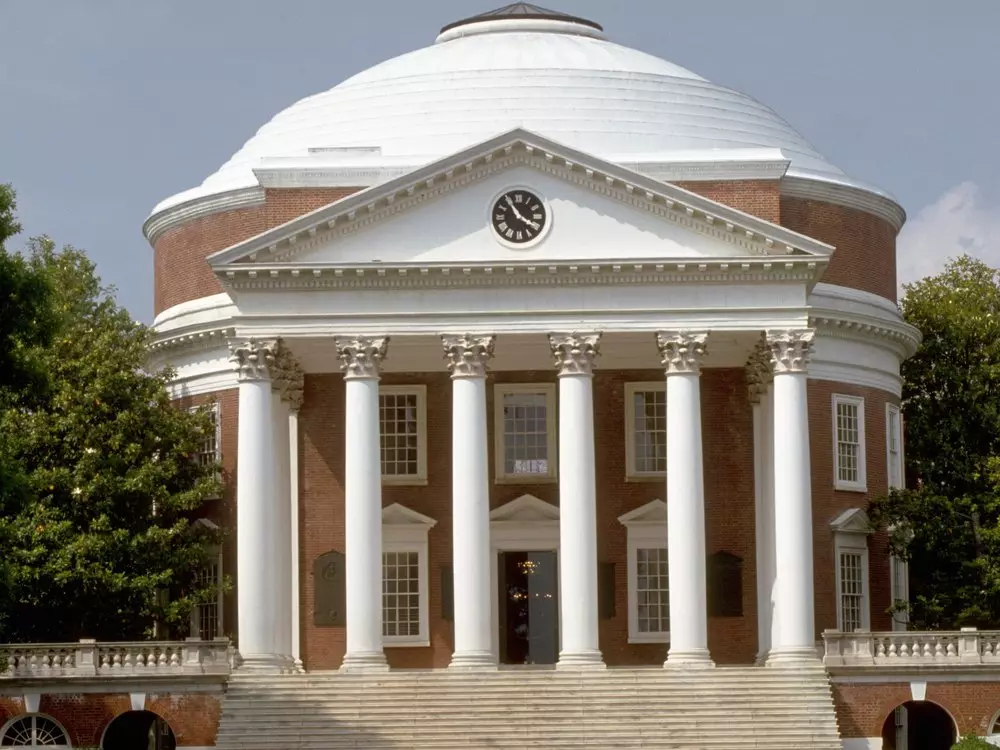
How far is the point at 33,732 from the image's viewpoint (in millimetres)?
60156

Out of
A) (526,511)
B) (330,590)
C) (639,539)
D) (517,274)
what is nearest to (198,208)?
(330,590)

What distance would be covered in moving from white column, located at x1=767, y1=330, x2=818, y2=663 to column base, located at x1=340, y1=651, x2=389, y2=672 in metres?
9.69

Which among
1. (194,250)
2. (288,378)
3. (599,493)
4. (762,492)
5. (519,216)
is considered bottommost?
(762,492)

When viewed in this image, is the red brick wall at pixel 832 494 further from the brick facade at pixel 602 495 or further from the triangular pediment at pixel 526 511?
the triangular pediment at pixel 526 511

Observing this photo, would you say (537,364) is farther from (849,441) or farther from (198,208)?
(198,208)

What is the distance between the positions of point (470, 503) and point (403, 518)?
6.49 m

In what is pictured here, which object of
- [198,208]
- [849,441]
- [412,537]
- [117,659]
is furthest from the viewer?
[198,208]

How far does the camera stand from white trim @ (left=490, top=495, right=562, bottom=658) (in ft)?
222

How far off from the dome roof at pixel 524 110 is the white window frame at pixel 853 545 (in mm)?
9998

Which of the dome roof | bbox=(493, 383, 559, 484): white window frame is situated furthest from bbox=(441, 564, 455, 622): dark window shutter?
the dome roof

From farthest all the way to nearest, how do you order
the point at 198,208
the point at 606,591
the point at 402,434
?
the point at 198,208 < the point at 402,434 < the point at 606,591

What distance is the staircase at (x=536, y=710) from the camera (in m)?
57.1

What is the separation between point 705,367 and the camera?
67562 millimetres

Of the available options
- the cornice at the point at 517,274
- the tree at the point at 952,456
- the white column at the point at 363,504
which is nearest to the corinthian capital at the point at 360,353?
the white column at the point at 363,504
